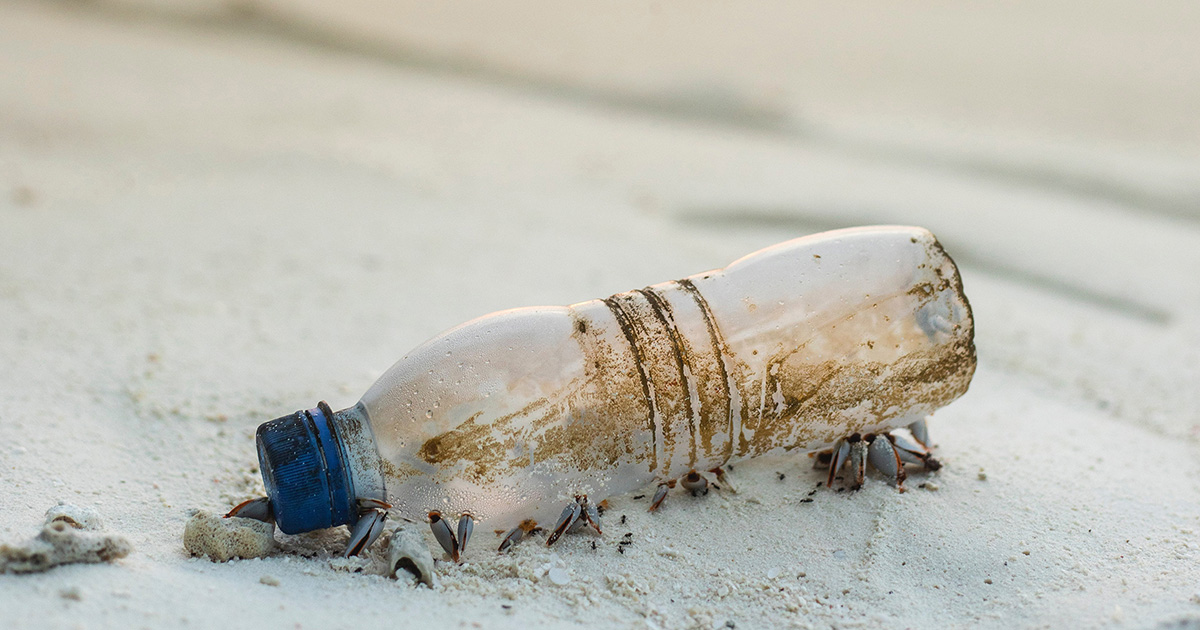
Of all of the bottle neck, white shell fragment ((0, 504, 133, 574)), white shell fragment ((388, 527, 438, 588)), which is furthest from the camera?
the bottle neck

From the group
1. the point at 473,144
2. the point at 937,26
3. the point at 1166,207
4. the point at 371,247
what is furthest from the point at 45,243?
the point at 937,26

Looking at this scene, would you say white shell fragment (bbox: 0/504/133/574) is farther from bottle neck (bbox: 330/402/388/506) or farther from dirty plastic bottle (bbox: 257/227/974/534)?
bottle neck (bbox: 330/402/388/506)

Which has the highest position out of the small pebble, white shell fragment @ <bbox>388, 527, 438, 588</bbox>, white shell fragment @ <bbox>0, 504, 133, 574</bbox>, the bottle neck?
the bottle neck

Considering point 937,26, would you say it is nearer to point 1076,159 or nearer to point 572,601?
point 1076,159

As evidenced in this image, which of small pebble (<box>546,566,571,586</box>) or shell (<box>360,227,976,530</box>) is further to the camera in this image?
shell (<box>360,227,976,530</box>)

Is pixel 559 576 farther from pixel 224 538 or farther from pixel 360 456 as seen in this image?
pixel 224 538

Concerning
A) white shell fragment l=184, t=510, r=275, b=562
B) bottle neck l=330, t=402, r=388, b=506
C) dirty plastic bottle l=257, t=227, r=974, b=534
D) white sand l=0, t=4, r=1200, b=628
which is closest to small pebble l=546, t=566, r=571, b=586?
white sand l=0, t=4, r=1200, b=628
